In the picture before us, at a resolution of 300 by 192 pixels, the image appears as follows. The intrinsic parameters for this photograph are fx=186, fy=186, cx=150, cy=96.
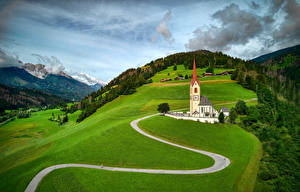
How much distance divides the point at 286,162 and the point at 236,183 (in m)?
14.6

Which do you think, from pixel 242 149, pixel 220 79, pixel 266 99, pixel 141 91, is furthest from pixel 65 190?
pixel 220 79

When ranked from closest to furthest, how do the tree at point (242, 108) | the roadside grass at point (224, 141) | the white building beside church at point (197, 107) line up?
the roadside grass at point (224, 141) < the white building beside church at point (197, 107) < the tree at point (242, 108)

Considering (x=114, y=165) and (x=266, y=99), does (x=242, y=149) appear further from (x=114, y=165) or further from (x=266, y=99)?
(x=266, y=99)

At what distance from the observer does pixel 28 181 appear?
95.2 ft

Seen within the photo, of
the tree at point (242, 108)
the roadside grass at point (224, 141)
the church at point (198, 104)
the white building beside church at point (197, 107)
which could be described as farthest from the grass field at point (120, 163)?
the tree at point (242, 108)

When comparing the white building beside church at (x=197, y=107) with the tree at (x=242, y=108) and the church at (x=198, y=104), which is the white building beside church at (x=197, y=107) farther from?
the tree at (x=242, y=108)

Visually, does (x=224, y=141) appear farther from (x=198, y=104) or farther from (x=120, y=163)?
(x=120, y=163)

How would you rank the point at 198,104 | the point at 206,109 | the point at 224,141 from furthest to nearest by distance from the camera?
1. the point at 198,104
2. the point at 206,109
3. the point at 224,141

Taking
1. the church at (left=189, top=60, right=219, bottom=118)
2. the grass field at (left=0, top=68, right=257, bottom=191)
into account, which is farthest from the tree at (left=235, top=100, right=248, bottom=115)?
the grass field at (left=0, top=68, right=257, bottom=191)

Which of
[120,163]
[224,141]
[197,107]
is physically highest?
[197,107]

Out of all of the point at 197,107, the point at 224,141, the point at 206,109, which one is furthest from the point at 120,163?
the point at 206,109

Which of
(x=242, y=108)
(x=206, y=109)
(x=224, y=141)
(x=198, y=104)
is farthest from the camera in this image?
(x=198, y=104)

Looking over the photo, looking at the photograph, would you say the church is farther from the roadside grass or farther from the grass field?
the grass field

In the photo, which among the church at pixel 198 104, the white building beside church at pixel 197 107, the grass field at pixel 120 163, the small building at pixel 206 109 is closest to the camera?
the grass field at pixel 120 163
